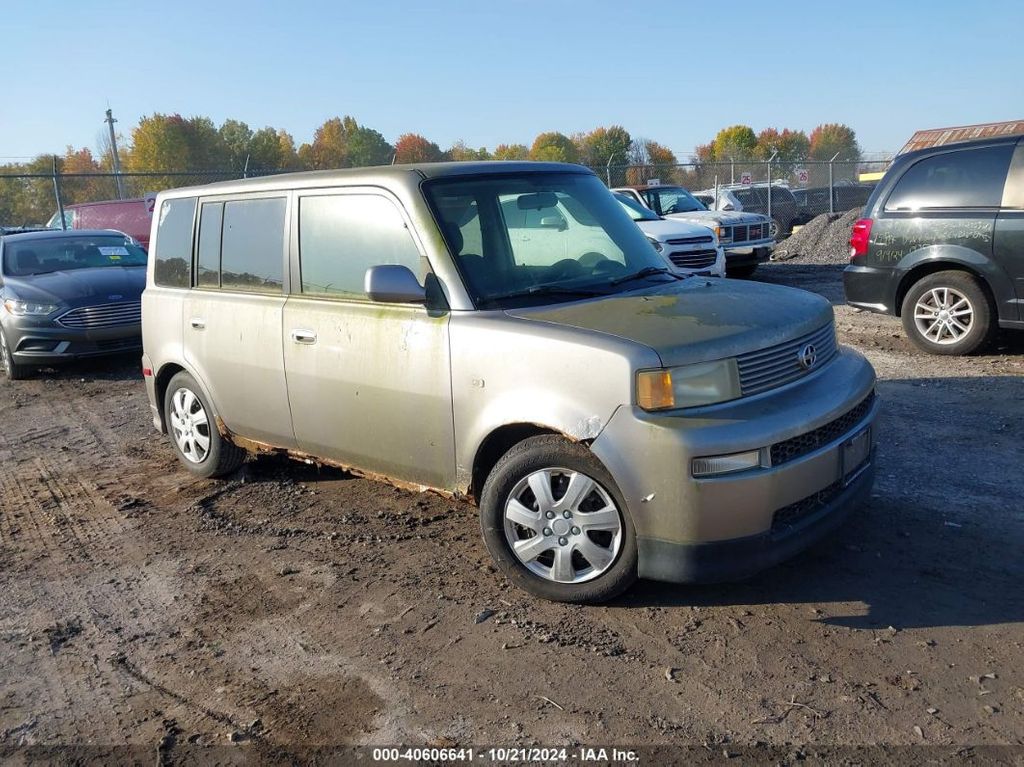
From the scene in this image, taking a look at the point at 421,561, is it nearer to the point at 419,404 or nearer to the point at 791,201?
the point at 419,404

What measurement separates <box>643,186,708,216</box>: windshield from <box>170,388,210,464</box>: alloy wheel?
41.0ft

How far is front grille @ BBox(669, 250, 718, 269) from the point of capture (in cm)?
1260

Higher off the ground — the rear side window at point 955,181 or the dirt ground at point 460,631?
the rear side window at point 955,181

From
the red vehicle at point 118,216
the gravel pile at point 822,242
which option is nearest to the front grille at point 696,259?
the gravel pile at point 822,242

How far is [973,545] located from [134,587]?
4.21 metres

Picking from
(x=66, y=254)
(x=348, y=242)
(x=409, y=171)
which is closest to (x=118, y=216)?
(x=66, y=254)

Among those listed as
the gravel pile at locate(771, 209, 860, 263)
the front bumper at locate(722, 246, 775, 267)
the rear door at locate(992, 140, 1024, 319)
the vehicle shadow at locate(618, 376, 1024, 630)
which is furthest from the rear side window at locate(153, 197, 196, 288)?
the gravel pile at locate(771, 209, 860, 263)

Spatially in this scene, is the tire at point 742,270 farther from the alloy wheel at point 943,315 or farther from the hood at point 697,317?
the hood at point 697,317

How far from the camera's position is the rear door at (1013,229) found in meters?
→ 7.36

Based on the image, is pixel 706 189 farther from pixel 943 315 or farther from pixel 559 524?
pixel 559 524

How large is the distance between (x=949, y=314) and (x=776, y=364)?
526cm

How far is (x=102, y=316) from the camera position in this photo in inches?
392

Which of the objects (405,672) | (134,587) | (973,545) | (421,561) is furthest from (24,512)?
→ (973,545)

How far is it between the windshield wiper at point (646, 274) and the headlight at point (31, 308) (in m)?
7.97
